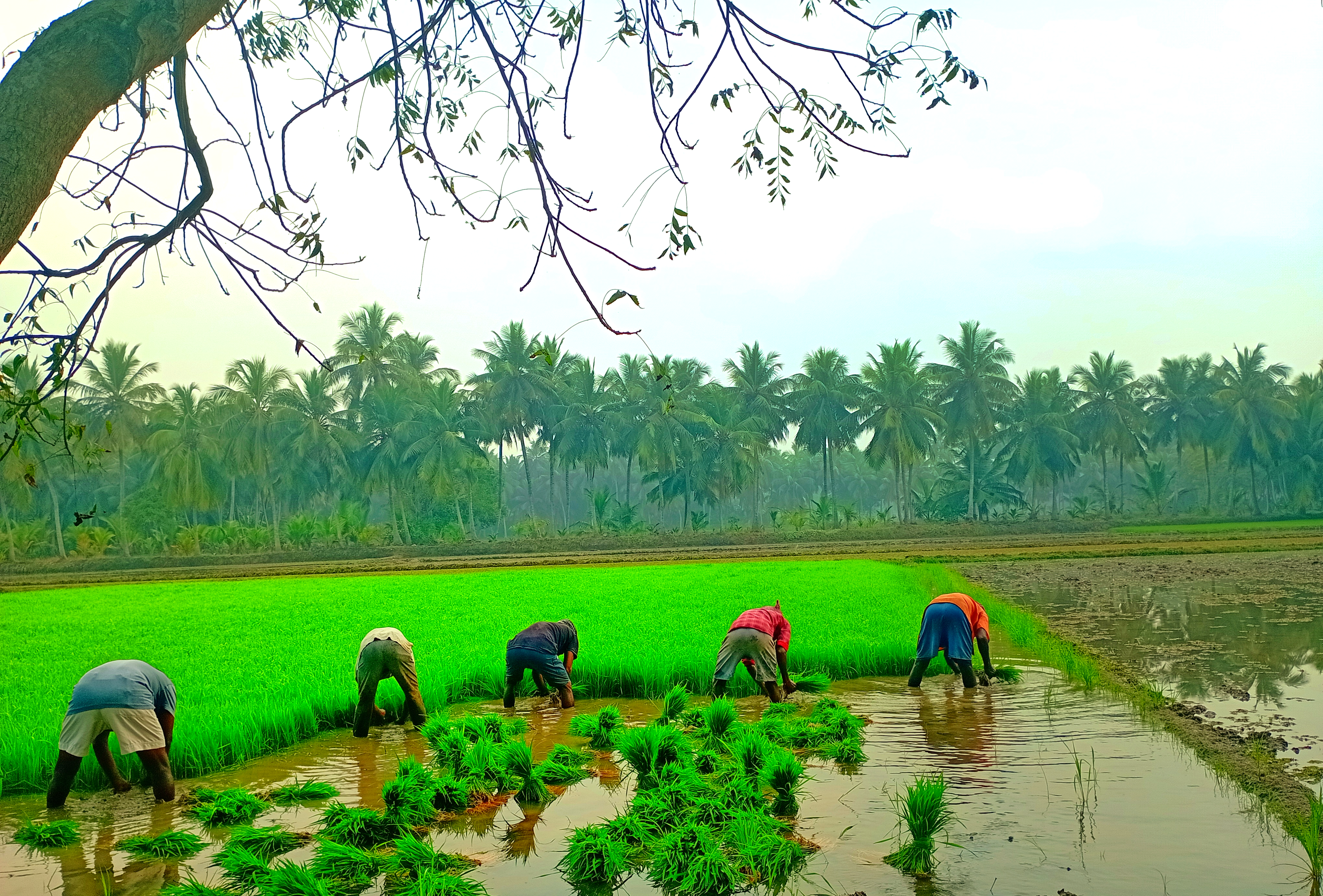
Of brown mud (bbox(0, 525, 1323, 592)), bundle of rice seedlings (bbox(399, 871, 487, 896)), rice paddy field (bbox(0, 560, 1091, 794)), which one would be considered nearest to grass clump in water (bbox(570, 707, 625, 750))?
rice paddy field (bbox(0, 560, 1091, 794))

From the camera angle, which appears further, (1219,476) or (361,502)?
(1219,476)

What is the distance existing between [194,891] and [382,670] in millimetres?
3375

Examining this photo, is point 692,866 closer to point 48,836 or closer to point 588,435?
point 48,836

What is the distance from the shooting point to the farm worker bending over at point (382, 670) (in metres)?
7.47

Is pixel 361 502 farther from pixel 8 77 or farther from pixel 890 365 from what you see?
pixel 8 77

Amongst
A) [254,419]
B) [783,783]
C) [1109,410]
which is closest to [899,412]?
[1109,410]

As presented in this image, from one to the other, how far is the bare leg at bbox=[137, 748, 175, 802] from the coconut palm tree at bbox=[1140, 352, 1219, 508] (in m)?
61.5

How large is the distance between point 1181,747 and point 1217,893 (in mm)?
2749

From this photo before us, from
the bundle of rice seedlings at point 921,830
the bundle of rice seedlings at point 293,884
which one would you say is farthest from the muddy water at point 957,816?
the bundle of rice seedlings at point 293,884

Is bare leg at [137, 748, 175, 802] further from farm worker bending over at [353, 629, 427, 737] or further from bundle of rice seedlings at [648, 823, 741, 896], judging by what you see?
bundle of rice seedlings at [648, 823, 741, 896]

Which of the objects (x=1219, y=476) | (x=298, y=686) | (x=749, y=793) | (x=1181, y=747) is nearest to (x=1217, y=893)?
(x=749, y=793)

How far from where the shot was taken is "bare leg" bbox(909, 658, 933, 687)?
8914mm

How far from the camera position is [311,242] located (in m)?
3.77

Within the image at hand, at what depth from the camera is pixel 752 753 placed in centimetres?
607
